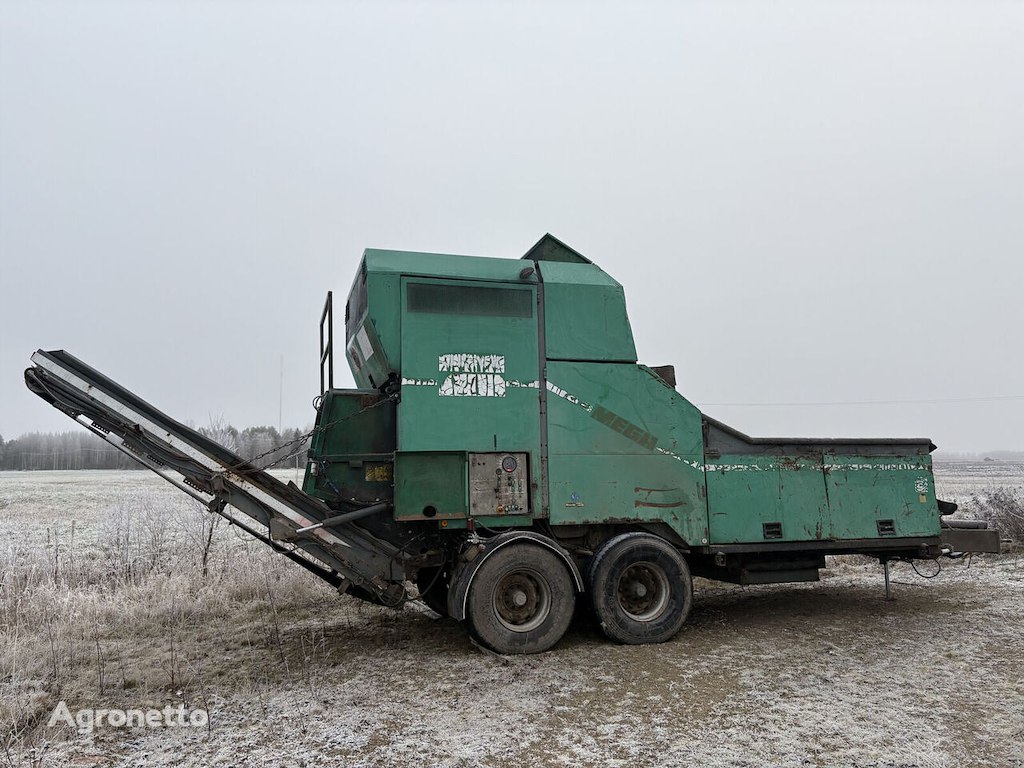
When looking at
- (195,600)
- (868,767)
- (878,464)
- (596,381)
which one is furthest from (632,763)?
(195,600)

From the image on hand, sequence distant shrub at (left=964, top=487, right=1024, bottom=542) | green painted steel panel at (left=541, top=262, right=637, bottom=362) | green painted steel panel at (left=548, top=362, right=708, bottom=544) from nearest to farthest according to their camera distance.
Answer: green painted steel panel at (left=548, top=362, right=708, bottom=544) < green painted steel panel at (left=541, top=262, right=637, bottom=362) < distant shrub at (left=964, top=487, right=1024, bottom=542)

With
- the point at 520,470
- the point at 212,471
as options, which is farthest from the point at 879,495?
the point at 212,471

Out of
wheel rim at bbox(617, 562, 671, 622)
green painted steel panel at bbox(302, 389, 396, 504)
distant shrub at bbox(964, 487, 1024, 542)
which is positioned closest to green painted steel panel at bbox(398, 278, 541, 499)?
green painted steel panel at bbox(302, 389, 396, 504)

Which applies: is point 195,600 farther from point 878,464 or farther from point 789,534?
point 878,464

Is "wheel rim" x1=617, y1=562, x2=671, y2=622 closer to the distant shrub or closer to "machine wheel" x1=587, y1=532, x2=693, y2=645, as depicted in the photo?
"machine wheel" x1=587, y1=532, x2=693, y2=645

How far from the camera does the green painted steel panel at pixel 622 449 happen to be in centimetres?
679

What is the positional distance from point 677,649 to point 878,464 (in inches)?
130

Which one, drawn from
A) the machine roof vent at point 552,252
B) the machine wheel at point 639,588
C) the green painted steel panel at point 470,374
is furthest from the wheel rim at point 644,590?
the machine roof vent at point 552,252

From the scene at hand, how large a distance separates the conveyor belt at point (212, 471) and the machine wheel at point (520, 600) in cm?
85

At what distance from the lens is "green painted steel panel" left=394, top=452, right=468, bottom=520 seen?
632 cm

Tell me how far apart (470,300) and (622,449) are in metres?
2.12

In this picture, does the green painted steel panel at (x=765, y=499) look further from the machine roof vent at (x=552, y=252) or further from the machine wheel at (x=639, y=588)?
the machine roof vent at (x=552, y=252)

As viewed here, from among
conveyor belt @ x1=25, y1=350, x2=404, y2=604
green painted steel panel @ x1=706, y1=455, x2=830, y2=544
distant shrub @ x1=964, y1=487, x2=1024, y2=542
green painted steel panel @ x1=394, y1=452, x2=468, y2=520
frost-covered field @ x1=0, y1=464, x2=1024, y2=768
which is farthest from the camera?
distant shrub @ x1=964, y1=487, x2=1024, y2=542

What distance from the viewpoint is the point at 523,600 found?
644 centimetres
